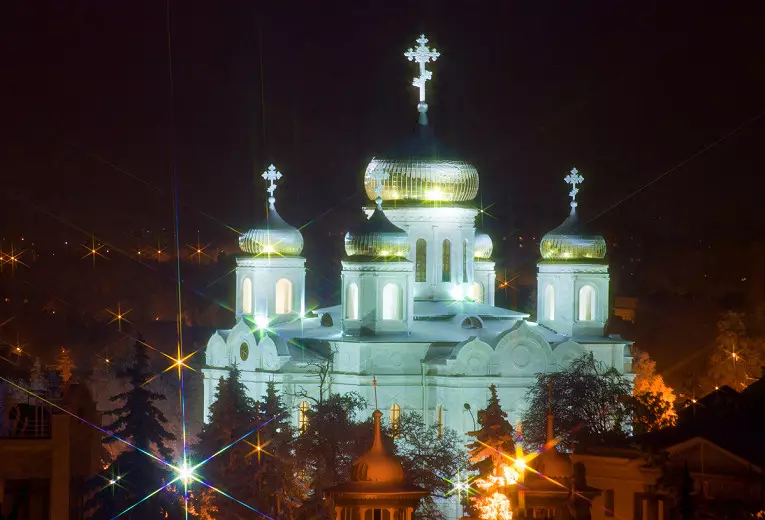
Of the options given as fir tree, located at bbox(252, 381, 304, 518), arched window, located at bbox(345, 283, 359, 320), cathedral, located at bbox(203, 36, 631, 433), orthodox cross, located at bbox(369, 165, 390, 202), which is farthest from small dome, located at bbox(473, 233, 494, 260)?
fir tree, located at bbox(252, 381, 304, 518)

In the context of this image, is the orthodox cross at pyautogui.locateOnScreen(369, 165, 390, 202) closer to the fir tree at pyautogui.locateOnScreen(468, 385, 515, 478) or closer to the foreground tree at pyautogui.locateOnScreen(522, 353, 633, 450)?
the foreground tree at pyautogui.locateOnScreen(522, 353, 633, 450)

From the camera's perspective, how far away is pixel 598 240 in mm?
79750

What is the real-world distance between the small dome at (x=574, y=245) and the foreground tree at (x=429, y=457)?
28.0 ft

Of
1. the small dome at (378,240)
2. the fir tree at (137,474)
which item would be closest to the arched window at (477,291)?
the small dome at (378,240)

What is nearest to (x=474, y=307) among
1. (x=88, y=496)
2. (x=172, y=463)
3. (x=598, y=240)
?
(x=598, y=240)

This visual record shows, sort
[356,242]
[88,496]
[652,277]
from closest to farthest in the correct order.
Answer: [88,496]
[356,242]
[652,277]

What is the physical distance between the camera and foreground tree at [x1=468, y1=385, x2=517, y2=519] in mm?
57344

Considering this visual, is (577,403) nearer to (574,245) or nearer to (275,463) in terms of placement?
(275,463)

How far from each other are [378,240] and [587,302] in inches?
288

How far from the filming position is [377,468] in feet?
156

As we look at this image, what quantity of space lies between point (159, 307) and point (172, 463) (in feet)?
160

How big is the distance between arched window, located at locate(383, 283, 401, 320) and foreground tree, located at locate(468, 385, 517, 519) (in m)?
4.12

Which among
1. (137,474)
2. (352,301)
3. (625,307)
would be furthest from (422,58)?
(625,307)

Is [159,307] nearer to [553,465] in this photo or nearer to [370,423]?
[370,423]
